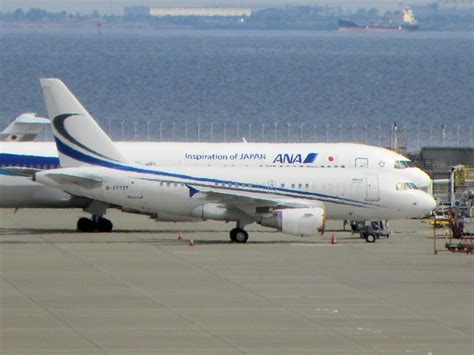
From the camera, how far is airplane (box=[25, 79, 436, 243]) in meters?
55.8

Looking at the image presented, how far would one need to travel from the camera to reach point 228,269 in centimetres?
4762

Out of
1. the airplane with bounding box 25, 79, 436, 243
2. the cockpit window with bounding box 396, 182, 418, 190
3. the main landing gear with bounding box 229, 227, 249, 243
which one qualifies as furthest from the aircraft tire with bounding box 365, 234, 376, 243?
the main landing gear with bounding box 229, 227, 249, 243

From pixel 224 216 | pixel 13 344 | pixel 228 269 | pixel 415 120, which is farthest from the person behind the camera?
pixel 415 120

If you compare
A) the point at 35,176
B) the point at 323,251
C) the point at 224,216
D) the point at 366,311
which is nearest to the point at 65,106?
the point at 35,176

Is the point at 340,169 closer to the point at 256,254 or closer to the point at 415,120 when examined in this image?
the point at 256,254

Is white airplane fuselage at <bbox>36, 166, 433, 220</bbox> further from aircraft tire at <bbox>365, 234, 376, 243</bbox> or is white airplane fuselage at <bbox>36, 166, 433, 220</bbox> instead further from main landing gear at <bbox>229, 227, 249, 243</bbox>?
aircraft tire at <bbox>365, 234, 376, 243</bbox>

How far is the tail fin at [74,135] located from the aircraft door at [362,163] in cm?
1073

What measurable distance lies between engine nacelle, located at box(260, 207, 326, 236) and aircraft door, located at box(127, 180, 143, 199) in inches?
198

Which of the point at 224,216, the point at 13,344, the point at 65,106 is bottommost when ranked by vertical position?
the point at 13,344

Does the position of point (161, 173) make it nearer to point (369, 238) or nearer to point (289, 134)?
point (369, 238)

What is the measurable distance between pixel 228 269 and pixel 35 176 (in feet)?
38.5

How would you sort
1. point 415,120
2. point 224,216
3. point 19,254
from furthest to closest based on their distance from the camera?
point 415,120 → point 224,216 → point 19,254

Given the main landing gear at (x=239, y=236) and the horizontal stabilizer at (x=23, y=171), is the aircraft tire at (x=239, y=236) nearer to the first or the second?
the main landing gear at (x=239, y=236)

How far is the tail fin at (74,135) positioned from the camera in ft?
188
